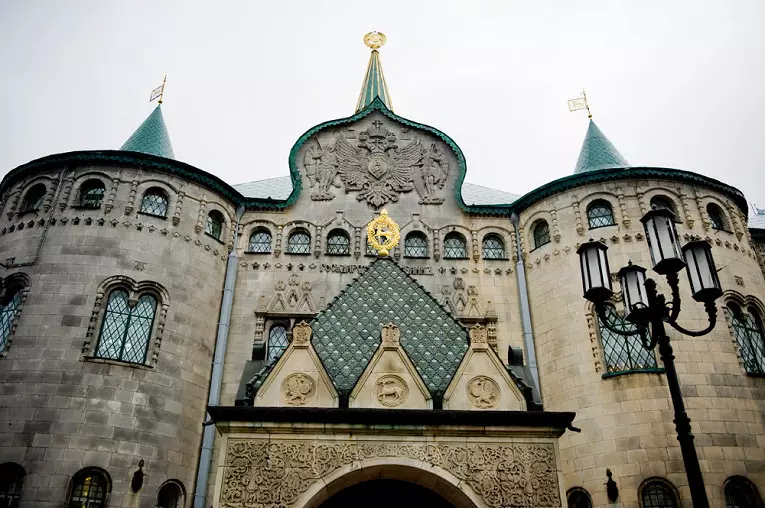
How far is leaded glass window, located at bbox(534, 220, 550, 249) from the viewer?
19628mm

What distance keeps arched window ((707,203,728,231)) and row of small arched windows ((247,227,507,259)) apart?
6.71 metres

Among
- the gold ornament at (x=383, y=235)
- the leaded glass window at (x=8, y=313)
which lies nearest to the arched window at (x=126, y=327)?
the leaded glass window at (x=8, y=313)

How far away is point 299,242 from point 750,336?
14033mm

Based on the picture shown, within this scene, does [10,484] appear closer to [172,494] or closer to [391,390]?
[172,494]

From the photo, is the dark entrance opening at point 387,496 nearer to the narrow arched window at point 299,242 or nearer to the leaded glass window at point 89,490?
the leaded glass window at point 89,490

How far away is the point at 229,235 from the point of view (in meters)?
19.6

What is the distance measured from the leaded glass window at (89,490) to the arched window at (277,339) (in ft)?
18.1

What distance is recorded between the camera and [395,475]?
1015cm

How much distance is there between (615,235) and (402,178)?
7.35 metres

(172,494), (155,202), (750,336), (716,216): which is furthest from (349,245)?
(750,336)

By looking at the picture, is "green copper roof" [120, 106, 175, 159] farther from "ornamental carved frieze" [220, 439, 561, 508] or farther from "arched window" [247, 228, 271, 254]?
"ornamental carved frieze" [220, 439, 561, 508]

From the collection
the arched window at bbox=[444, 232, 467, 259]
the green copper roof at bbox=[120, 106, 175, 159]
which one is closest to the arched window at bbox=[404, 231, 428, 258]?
the arched window at bbox=[444, 232, 467, 259]

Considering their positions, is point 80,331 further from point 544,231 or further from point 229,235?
point 544,231

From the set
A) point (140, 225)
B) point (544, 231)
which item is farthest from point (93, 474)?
point (544, 231)
